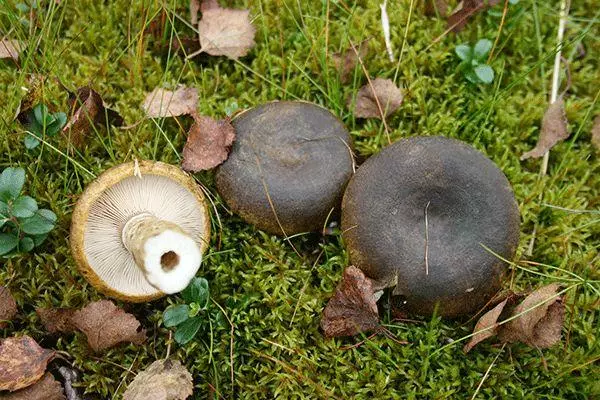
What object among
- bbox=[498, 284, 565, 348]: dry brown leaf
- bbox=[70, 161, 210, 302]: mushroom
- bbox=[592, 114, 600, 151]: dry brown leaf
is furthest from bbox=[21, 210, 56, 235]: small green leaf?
bbox=[592, 114, 600, 151]: dry brown leaf

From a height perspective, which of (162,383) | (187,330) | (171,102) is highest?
(171,102)

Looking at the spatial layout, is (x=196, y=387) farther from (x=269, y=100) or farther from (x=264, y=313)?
(x=269, y=100)

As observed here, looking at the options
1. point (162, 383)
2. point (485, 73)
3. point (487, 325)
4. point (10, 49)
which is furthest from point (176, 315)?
point (485, 73)

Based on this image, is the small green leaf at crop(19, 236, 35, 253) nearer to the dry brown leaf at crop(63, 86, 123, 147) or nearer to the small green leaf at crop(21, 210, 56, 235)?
the small green leaf at crop(21, 210, 56, 235)

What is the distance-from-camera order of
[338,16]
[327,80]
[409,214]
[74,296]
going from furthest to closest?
1. [338,16]
2. [327,80]
3. [74,296]
4. [409,214]

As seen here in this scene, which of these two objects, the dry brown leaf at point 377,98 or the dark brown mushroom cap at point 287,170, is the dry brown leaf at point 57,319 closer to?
the dark brown mushroom cap at point 287,170

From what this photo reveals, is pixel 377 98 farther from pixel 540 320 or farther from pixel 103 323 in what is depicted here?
pixel 103 323

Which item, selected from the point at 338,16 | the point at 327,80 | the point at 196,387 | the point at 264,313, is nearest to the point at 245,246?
the point at 264,313
